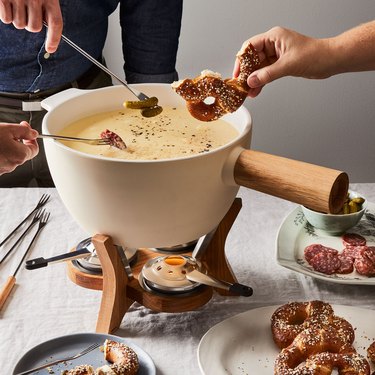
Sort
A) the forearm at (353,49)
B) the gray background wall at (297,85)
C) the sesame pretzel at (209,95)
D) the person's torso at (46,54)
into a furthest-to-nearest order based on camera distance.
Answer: the gray background wall at (297,85) → the person's torso at (46,54) → the forearm at (353,49) → the sesame pretzel at (209,95)

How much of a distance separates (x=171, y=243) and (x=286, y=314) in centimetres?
24

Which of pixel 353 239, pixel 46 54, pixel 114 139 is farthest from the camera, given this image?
pixel 46 54

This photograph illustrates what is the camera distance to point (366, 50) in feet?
5.49

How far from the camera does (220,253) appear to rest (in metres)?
1.49

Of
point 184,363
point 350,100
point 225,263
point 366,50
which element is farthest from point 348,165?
point 184,363

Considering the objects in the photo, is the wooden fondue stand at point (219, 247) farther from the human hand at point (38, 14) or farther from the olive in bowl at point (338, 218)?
the human hand at point (38, 14)

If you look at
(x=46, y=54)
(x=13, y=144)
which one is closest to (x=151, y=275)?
(x=13, y=144)

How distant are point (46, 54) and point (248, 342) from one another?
1145 millimetres

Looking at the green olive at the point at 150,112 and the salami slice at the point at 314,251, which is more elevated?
the green olive at the point at 150,112

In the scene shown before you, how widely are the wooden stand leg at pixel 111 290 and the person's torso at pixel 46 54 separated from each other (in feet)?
3.02

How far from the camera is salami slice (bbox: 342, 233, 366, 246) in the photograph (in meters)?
1.54

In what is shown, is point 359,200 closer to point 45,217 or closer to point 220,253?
point 220,253

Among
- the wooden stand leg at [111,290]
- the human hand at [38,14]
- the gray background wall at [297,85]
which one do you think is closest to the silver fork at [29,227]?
the wooden stand leg at [111,290]

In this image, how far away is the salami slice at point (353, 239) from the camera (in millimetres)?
1543
